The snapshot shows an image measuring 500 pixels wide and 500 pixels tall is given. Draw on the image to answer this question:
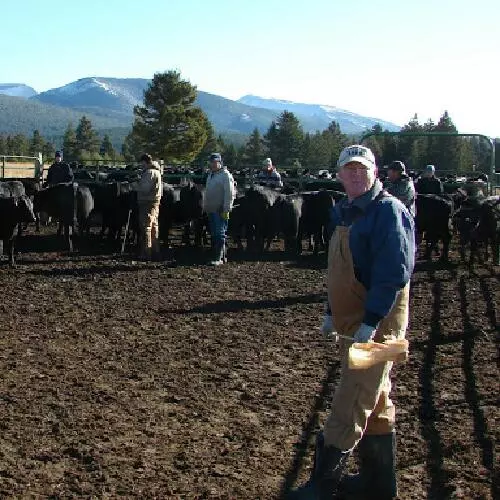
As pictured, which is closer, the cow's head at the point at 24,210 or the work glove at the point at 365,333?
the work glove at the point at 365,333

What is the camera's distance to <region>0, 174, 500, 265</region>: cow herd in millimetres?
14852

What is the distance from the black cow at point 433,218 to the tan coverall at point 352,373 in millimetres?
10796

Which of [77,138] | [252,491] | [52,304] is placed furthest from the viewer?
[77,138]

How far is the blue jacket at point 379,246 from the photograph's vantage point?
388 cm

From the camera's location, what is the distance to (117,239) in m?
16.1

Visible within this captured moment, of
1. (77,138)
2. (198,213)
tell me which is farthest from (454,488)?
(77,138)

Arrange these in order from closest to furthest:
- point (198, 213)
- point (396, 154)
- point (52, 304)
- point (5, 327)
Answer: point (5, 327) < point (52, 304) < point (198, 213) < point (396, 154)

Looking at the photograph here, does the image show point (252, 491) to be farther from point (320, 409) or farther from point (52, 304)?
point (52, 304)

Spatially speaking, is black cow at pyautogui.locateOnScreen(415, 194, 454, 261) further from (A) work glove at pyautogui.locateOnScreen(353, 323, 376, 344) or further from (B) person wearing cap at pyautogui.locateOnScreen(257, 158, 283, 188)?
(A) work glove at pyautogui.locateOnScreen(353, 323, 376, 344)

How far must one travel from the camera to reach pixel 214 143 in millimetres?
74188

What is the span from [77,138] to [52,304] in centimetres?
8281

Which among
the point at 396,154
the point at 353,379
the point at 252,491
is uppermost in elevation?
the point at 396,154

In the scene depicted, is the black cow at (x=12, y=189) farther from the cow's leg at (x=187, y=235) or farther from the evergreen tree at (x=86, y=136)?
the evergreen tree at (x=86, y=136)

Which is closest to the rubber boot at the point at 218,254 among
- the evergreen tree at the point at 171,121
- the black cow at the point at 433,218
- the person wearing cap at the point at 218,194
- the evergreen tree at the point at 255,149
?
the person wearing cap at the point at 218,194
